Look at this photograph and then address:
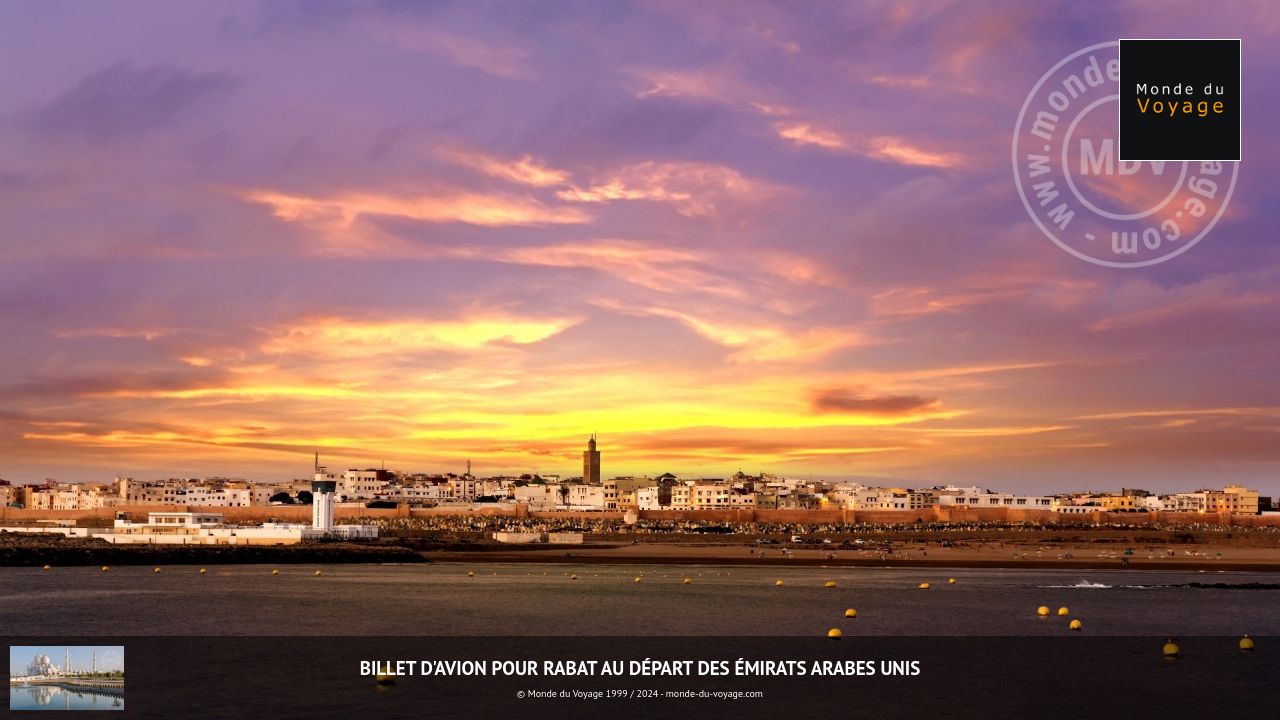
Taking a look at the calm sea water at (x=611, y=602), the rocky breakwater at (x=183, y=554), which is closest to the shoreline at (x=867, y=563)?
the calm sea water at (x=611, y=602)

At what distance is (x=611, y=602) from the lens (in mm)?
69500
